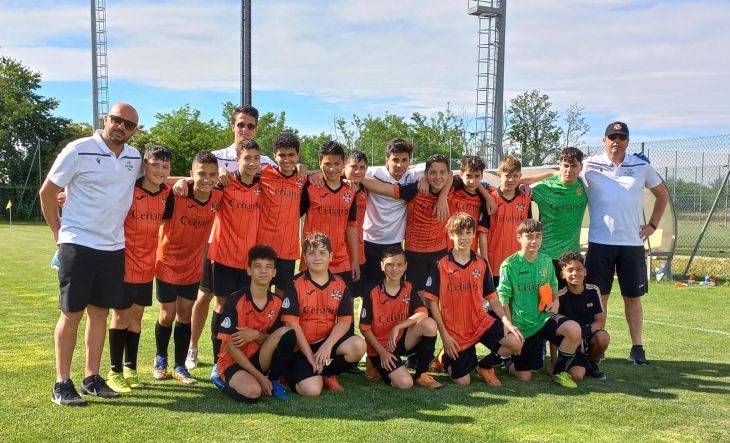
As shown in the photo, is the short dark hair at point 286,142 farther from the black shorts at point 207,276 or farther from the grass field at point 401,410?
the grass field at point 401,410

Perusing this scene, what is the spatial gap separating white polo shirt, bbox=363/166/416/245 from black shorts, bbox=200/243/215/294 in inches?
55.7

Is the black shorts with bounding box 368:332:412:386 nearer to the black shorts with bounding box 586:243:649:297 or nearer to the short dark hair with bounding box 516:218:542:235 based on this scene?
the short dark hair with bounding box 516:218:542:235

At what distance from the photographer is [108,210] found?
4320mm

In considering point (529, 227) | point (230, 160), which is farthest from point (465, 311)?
point (230, 160)

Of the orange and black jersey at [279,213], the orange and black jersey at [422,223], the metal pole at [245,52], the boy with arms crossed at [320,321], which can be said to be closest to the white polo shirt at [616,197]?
the orange and black jersey at [422,223]

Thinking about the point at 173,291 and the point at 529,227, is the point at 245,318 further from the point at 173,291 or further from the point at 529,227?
the point at 529,227

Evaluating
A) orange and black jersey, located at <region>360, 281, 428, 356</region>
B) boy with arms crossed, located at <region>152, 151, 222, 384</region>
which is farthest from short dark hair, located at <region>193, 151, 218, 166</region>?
orange and black jersey, located at <region>360, 281, 428, 356</region>

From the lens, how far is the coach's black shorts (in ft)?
15.4

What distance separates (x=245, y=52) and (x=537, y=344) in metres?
18.8

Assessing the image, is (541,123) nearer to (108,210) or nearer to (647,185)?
(647,185)

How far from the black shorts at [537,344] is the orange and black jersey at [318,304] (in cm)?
147

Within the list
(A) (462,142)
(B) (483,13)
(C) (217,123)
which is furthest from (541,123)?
(C) (217,123)

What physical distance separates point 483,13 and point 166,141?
27.3 metres

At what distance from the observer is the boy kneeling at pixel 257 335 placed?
15.0 ft
